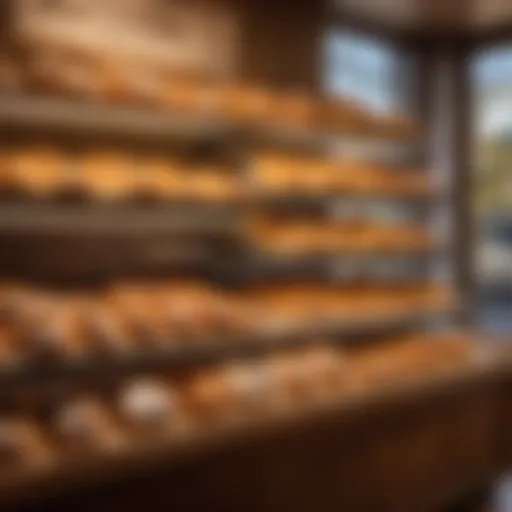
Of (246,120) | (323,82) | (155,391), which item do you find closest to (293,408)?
(155,391)

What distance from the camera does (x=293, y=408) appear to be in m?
3.06

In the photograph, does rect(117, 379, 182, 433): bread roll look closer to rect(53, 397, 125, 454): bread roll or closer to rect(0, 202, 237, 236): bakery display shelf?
rect(53, 397, 125, 454): bread roll

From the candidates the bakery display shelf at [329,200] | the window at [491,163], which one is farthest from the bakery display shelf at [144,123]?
the window at [491,163]

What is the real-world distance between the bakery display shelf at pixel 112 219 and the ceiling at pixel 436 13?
59.2 inches

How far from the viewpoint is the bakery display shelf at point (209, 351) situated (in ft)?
8.80

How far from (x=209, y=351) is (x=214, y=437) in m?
0.46

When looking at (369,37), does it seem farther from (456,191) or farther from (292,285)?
(292,285)

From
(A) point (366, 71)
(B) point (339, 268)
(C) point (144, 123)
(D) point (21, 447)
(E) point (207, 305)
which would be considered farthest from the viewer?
(A) point (366, 71)

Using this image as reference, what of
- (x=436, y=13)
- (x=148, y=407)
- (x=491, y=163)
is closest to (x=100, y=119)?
(x=148, y=407)

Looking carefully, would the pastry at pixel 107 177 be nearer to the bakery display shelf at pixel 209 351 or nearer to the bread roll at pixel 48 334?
the bread roll at pixel 48 334

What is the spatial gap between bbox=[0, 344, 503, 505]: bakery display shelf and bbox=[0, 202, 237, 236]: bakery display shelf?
76 centimetres

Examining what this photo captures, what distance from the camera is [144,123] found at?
11.1 feet

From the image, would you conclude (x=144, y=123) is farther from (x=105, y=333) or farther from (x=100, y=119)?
(x=105, y=333)

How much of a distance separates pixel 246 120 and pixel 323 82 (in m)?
1.17
